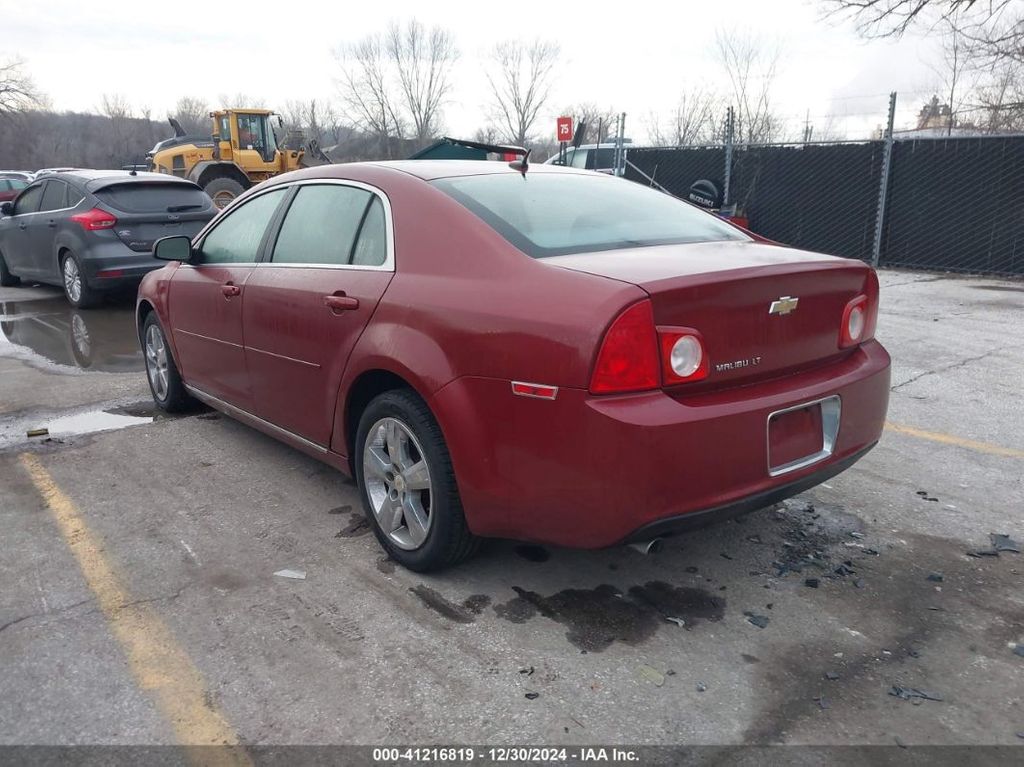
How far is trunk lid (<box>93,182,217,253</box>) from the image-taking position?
9.23 meters

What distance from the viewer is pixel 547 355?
2.58m

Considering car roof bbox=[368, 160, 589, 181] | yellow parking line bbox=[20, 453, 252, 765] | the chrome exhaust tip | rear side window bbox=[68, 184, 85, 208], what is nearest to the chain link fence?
rear side window bbox=[68, 184, 85, 208]

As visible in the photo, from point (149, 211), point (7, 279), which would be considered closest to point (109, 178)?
point (149, 211)

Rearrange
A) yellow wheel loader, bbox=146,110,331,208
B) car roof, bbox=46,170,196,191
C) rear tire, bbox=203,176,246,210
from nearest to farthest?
car roof, bbox=46,170,196,191, rear tire, bbox=203,176,246,210, yellow wheel loader, bbox=146,110,331,208

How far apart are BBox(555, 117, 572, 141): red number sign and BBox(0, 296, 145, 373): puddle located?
28.1 ft

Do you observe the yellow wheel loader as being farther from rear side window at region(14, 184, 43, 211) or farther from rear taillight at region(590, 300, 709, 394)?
rear taillight at region(590, 300, 709, 394)

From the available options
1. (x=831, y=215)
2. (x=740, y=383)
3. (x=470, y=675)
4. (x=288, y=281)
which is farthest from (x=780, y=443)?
(x=831, y=215)

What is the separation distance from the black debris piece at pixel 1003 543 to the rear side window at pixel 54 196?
10.1m

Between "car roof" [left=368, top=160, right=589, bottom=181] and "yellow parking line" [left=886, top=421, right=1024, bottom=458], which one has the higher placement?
"car roof" [left=368, top=160, right=589, bottom=181]

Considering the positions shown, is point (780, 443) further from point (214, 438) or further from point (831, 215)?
point (831, 215)

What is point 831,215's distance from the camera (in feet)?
43.3

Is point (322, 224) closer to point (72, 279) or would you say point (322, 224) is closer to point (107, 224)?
point (107, 224)

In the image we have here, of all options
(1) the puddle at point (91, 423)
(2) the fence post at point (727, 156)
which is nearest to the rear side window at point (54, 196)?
(1) the puddle at point (91, 423)

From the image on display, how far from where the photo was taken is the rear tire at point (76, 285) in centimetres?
938
